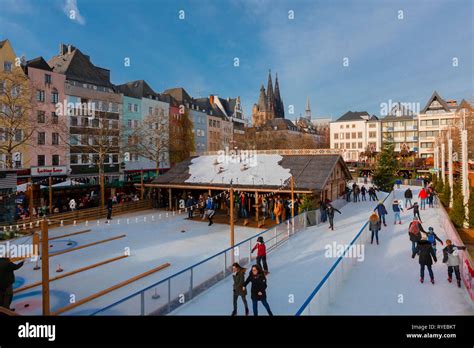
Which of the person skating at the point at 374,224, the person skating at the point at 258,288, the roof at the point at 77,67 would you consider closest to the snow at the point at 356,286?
the person skating at the point at 374,224

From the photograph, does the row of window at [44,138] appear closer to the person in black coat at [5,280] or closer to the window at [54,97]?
the window at [54,97]

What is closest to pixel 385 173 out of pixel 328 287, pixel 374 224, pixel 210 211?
pixel 210 211

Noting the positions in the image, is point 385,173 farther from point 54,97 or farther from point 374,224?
point 54,97

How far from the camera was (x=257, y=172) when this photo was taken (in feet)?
75.8

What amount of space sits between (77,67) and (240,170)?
27365mm

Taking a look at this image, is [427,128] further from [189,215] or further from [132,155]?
[189,215]

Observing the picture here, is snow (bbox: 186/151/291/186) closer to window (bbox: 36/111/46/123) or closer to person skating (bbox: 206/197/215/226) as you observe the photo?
person skating (bbox: 206/197/215/226)

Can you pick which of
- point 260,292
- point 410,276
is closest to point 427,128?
point 410,276

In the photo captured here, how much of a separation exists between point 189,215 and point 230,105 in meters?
70.4

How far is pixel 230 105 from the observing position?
8794cm

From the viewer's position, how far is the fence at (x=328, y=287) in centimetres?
598

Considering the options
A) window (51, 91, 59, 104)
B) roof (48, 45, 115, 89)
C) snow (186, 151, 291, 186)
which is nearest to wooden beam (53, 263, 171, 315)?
snow (186, 151, 291, 186)

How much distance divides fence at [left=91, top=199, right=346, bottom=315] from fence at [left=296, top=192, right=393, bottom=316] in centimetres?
291

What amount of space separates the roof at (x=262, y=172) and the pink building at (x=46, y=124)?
15.2m
